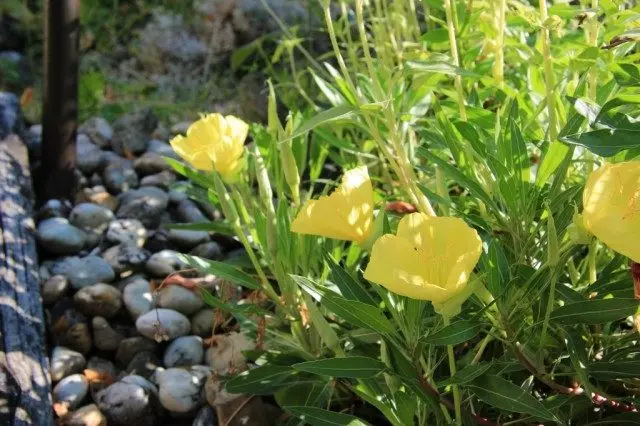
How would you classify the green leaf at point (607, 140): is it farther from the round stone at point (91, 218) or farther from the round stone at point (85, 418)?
the round stone at point (91, 218)

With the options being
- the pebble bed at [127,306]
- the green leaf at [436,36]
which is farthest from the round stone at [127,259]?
the green leaf at [436,36]

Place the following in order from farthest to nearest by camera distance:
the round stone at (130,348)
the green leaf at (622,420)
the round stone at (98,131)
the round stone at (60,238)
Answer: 1. the round stone at (98,131)
2. the round stone at (60,238)
3. the round stone at (130,348)
4. the green leaf at (622,420)

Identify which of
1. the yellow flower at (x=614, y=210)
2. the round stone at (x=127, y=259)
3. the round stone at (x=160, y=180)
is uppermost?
the yellow flower at (x=614, y=210)

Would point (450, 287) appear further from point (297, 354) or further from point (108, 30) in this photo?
point (108, 30)

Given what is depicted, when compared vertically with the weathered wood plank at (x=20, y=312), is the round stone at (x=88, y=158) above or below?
below

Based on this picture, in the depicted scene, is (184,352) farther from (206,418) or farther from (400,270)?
(400,270)

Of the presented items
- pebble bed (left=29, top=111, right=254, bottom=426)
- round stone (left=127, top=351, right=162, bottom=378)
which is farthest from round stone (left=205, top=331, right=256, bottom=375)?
round stone (left=127, top=351, right=162, bottom=378)

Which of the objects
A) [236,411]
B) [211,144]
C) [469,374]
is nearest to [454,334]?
[469,374]

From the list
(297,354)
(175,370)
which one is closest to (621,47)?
(297,354)

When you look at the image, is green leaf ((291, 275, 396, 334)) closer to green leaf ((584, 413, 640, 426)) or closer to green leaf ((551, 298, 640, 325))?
green leaf ((551, 298, 640, 325))
